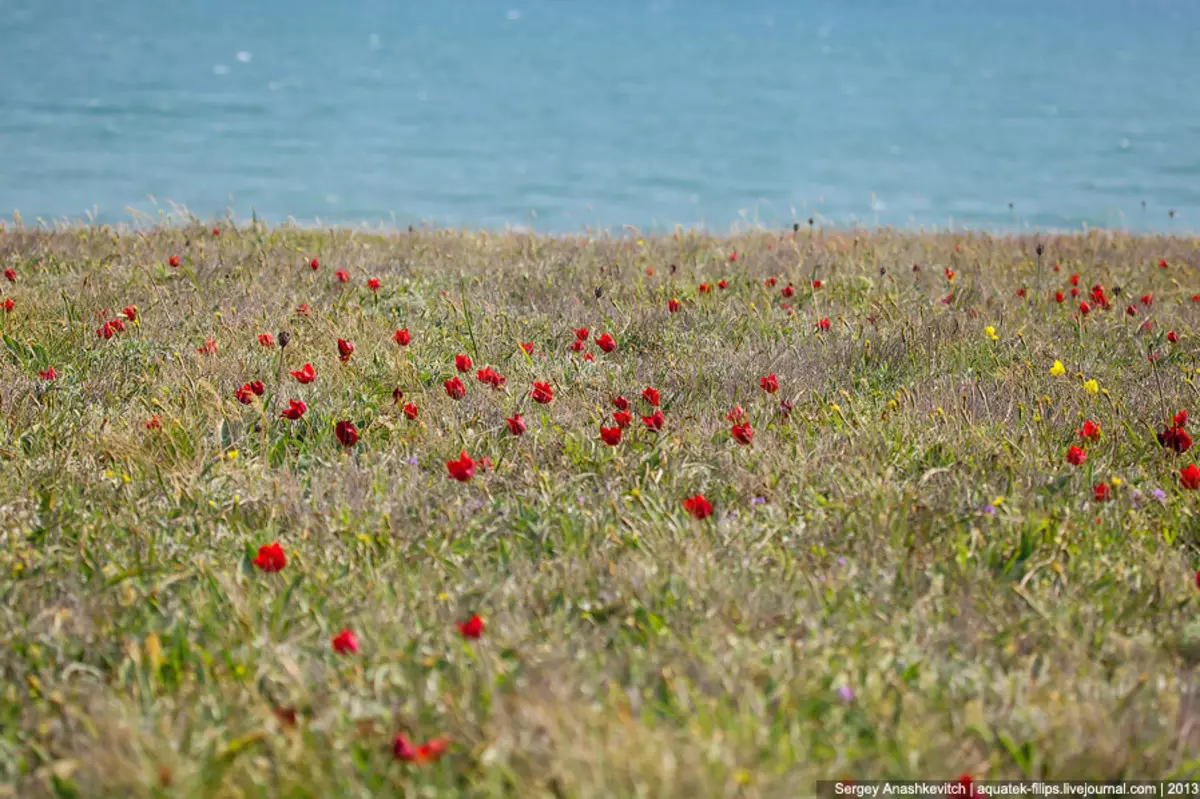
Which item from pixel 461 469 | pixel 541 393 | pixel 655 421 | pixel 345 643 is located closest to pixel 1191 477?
pixel 655 421

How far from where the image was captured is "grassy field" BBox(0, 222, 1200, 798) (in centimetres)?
220

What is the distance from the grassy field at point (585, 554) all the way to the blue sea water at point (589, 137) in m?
4.14

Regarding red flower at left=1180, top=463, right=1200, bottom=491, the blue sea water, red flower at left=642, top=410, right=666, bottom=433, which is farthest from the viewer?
the blue sea water

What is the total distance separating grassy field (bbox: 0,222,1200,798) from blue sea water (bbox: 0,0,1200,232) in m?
4.14

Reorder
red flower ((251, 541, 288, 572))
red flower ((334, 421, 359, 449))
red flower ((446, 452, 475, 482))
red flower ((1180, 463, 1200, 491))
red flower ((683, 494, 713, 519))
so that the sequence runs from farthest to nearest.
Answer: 1. red flower ((334, 421, 359, 449))
2. red flower ((1180, 463, 1200, 491))
3. red flower ((446, 452, 475, 482))
4. red flower ((683, 494, 713, 519))
5. red flower ((251, 541, 288, 572))

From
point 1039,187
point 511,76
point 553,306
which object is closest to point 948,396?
point 553,306

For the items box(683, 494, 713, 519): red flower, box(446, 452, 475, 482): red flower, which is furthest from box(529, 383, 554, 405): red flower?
box(683, 494, 713, 519): red flower

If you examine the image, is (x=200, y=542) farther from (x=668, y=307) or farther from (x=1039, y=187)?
(x=1039, y=187)

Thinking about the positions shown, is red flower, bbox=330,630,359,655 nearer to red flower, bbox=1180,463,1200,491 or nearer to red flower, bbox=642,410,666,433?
red flower, bbox=642,410,666,433

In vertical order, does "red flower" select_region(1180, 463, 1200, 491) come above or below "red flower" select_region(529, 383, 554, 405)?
below

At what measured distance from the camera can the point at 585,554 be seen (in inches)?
121

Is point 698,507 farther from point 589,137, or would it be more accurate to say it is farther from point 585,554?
point 589,137

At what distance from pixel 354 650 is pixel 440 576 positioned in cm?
55

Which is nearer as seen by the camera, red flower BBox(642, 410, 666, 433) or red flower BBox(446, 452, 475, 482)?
red flower BBox(446, 452, 475, 482)
